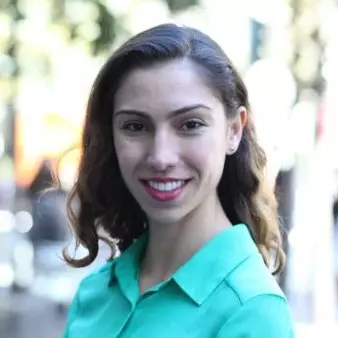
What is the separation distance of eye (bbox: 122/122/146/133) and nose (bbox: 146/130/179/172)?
4 cm

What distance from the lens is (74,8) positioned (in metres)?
5.89

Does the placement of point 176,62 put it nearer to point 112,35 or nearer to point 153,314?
point 153,314

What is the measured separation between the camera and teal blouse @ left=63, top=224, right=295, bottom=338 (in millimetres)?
1739

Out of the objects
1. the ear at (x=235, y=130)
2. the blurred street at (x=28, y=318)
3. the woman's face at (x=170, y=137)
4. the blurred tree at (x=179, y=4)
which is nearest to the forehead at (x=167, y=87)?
the woman's face at (x=170, y=137)

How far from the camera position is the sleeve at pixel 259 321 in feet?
5.62

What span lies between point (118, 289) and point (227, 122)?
449 millimetres

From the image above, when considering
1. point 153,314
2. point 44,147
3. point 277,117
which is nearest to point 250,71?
point 277,117

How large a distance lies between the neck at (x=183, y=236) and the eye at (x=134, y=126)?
8.7 inches

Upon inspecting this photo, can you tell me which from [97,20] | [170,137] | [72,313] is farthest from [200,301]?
[97,20]

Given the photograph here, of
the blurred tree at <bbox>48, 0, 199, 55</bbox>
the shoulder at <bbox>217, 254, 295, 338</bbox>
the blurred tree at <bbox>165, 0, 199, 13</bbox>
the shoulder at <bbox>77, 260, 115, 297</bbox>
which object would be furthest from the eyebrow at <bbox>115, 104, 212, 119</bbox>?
the blurred tree at <bbox>165, 0, 199, 13</bbox>

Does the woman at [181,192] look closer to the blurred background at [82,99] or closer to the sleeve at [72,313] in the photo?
the sleeve at [72,313]

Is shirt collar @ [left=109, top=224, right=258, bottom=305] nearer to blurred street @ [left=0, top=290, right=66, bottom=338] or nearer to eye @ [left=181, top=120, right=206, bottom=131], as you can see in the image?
eye @ [left=181, top=120, right=206, bottom=131]

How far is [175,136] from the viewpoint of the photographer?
182cm

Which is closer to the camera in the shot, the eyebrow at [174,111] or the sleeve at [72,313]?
the eyebrow at [174,111]
